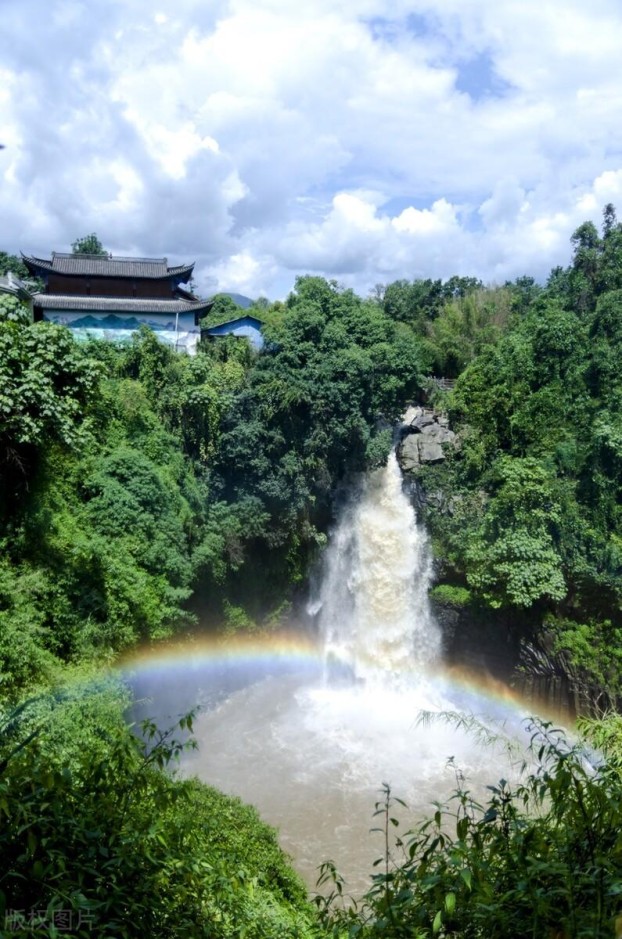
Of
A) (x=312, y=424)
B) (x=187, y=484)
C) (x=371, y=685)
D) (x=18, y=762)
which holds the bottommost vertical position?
(x=371, y=685)

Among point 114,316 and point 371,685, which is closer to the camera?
point 371,685

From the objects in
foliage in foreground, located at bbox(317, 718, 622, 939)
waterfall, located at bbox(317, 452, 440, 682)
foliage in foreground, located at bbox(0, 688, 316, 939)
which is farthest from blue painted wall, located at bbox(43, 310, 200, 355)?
foliage in foreground, located at bbox(317, 718, 622, 939)

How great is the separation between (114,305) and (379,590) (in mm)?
11422

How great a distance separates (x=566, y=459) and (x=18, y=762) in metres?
16.1

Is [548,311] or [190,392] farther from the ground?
[548,311]

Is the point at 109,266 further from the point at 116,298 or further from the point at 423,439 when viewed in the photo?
the point at 423,439

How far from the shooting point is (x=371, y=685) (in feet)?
59.5

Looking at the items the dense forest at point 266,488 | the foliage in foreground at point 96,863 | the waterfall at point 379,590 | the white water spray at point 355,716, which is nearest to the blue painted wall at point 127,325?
the dense forest at point 266,488

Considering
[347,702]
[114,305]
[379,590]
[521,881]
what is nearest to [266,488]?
[379,590]

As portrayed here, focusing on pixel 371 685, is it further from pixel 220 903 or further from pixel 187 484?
pixel 220 903

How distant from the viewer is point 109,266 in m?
22.1

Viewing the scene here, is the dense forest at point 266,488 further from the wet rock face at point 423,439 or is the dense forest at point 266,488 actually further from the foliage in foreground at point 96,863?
the foliage in foreground at point 96,863

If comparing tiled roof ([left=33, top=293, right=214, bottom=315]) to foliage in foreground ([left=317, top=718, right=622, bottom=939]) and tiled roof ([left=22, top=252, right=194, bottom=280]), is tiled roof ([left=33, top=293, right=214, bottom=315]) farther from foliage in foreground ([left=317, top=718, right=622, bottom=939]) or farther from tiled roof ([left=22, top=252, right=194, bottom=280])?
foliage in foreground ([left=317, top=718, right=622, bottom=939])

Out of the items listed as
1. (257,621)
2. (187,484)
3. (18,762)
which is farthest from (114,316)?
(18,762)
